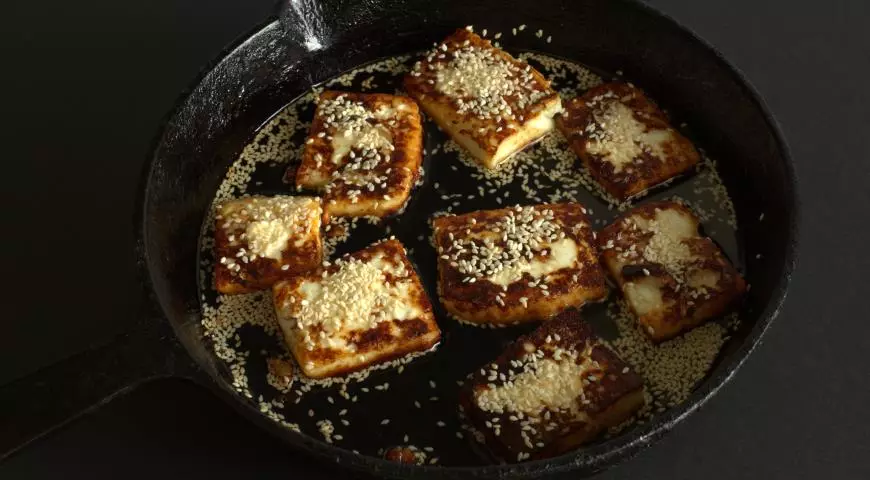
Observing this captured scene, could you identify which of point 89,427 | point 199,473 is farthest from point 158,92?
point 199,473

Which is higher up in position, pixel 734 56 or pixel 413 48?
pixel 413 48

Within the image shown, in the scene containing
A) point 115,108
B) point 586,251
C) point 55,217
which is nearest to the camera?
point 586,251

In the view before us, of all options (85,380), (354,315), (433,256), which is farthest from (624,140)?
(85,380)

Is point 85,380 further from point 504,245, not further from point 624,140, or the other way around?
point 624,140

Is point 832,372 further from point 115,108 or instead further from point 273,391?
point 115,108

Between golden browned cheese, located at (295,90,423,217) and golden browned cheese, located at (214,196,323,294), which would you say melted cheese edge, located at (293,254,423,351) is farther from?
golden browned cheese, located at (295,90,423,217)

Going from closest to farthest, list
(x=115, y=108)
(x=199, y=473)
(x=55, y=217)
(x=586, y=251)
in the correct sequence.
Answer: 1. (x=199, y=473)
2. (x=586, y=251)
3. (x=55, y=217)
4. (x=115, y=108)
